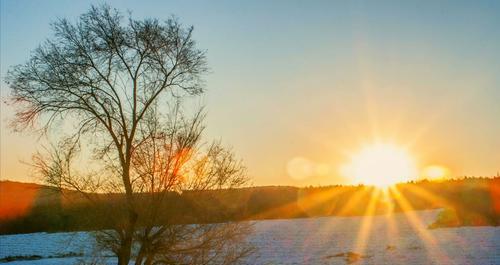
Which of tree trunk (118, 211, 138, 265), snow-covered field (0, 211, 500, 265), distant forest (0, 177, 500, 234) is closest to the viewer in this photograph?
tree trunk (118, 211, 138, 265)

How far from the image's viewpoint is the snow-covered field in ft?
96.8

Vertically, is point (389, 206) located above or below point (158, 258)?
Answer: above

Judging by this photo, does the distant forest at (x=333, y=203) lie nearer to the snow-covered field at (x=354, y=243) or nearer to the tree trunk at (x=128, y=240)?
the snow-covered field at (x=354, y=243)

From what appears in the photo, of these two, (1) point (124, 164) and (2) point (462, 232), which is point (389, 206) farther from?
(1) point (124, 164)

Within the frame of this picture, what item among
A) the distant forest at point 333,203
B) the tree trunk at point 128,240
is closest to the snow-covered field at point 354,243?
the distant forest at point 333,203

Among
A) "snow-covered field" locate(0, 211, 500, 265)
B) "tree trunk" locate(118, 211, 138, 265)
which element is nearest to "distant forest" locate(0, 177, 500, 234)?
"snow-covered field" locate(0, 211, 500, 265)

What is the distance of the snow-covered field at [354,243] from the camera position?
29.5 m

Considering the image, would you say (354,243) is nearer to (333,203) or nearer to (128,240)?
(333,203)

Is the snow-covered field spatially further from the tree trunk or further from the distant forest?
the tree trunk

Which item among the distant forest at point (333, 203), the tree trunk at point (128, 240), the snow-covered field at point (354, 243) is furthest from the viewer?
the distant forest at point (333, 203)

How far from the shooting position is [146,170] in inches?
635

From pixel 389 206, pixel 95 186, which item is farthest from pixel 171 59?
pixel 389 206

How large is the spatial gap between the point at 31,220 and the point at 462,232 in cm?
3249

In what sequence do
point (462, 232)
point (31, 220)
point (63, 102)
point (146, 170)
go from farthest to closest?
point (31, 220), point (462, 232), point (63, 102), point (146, 170)
